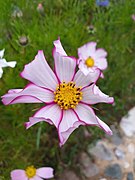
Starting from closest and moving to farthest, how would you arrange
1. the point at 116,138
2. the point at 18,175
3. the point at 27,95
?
the point at 27,95, the point at 18,175, the point at 116,138

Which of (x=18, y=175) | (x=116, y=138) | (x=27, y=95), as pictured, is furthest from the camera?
(x=116, y=138)

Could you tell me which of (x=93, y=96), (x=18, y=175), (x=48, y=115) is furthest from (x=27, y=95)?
(x=18, y=175)

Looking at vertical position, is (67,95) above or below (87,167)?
above

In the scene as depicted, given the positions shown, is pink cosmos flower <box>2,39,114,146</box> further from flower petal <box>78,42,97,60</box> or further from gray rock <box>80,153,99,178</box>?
gray rock <box>80,153,99,178</box>

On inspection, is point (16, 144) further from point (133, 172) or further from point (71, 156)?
point (133, 172)

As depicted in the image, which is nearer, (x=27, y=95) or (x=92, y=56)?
(x=27, y=95)

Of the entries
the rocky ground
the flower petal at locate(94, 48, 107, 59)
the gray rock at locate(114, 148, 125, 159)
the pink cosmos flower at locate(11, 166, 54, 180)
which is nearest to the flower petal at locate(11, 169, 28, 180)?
the pink cosmos flower at locate(11, 166, 54, 180)

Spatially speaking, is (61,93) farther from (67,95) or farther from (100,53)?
(100,53)

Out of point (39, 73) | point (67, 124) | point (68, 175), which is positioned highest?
point (39, 73)
